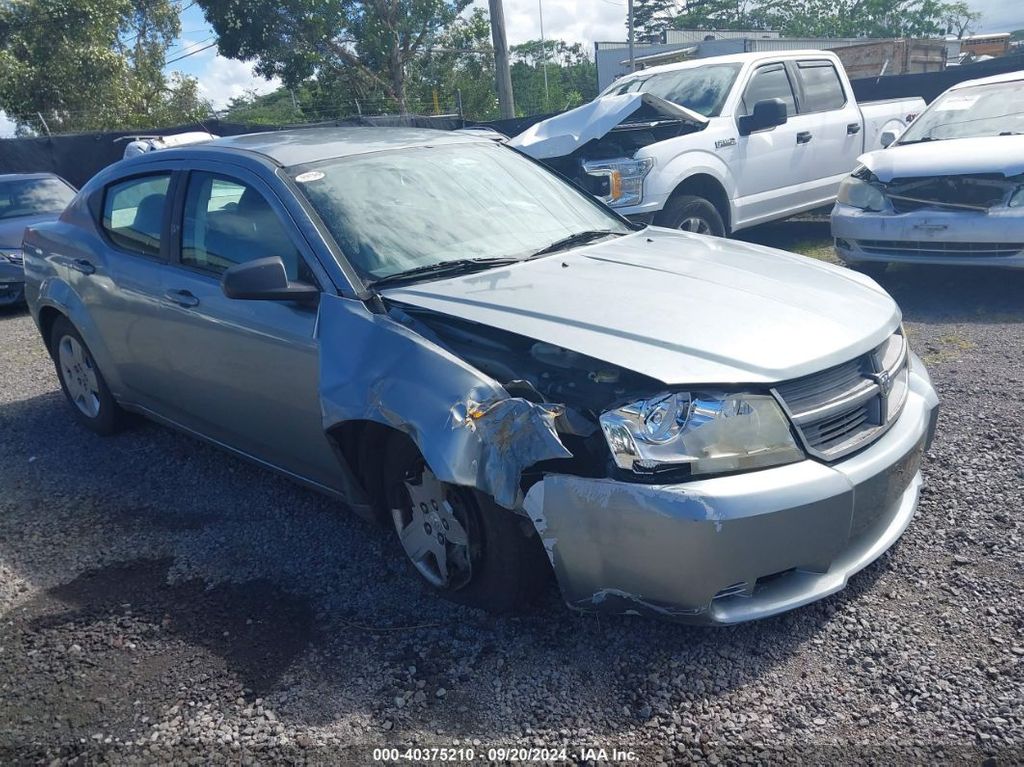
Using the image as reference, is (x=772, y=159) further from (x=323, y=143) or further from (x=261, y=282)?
(x=261, y=282)

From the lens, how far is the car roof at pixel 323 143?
372cm

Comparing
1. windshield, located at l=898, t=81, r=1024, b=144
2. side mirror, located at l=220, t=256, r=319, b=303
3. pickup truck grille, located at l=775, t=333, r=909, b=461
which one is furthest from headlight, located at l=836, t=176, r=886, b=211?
side mirror, located at l=220, t=256, r=319, b=303

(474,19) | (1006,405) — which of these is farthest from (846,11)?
(1006,405)

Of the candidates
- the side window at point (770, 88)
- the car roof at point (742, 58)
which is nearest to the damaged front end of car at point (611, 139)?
the side window at point (770, 88)

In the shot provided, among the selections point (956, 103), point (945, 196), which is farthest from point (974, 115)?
point (945, 196)

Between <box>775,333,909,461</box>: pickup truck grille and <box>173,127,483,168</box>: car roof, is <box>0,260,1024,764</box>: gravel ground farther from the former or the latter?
<box>173,127,483,168</box>: car roof

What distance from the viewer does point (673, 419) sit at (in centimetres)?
252

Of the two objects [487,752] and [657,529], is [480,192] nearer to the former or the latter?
[657,529]

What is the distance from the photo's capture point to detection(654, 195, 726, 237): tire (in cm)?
719

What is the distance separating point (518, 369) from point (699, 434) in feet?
2.05

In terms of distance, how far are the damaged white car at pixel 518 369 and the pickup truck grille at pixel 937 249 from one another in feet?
10.1

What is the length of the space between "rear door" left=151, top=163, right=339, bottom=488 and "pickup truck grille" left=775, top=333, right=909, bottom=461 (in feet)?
5.58

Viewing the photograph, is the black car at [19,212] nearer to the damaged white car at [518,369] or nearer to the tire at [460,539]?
the damaged white car at [518,369]

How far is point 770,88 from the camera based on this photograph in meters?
8.32
